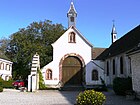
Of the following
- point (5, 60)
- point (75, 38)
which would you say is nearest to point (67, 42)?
point (75, 38)

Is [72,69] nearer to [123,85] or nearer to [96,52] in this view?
[96,52]

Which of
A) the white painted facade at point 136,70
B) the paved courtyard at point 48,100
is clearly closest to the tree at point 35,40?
the paved courtyard at point 48,100

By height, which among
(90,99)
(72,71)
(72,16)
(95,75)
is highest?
(72,16)

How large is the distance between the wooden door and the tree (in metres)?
11.8

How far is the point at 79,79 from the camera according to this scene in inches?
1282

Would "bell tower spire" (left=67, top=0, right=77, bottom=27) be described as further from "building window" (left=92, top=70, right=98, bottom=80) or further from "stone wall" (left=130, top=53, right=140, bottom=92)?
"stone wall" (left=130, top=53, right=140, bottom=92)

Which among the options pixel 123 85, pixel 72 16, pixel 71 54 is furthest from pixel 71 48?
pixel 123 85

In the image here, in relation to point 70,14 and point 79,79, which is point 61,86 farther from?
point 70,14

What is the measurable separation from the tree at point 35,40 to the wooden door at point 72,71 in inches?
466

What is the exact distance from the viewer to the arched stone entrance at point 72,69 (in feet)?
106

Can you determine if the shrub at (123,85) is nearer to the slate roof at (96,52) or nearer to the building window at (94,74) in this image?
the building window at (94,74)

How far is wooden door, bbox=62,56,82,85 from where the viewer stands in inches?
1273

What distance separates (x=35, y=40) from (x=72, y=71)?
16.8 m

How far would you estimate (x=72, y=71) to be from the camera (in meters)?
32.5
